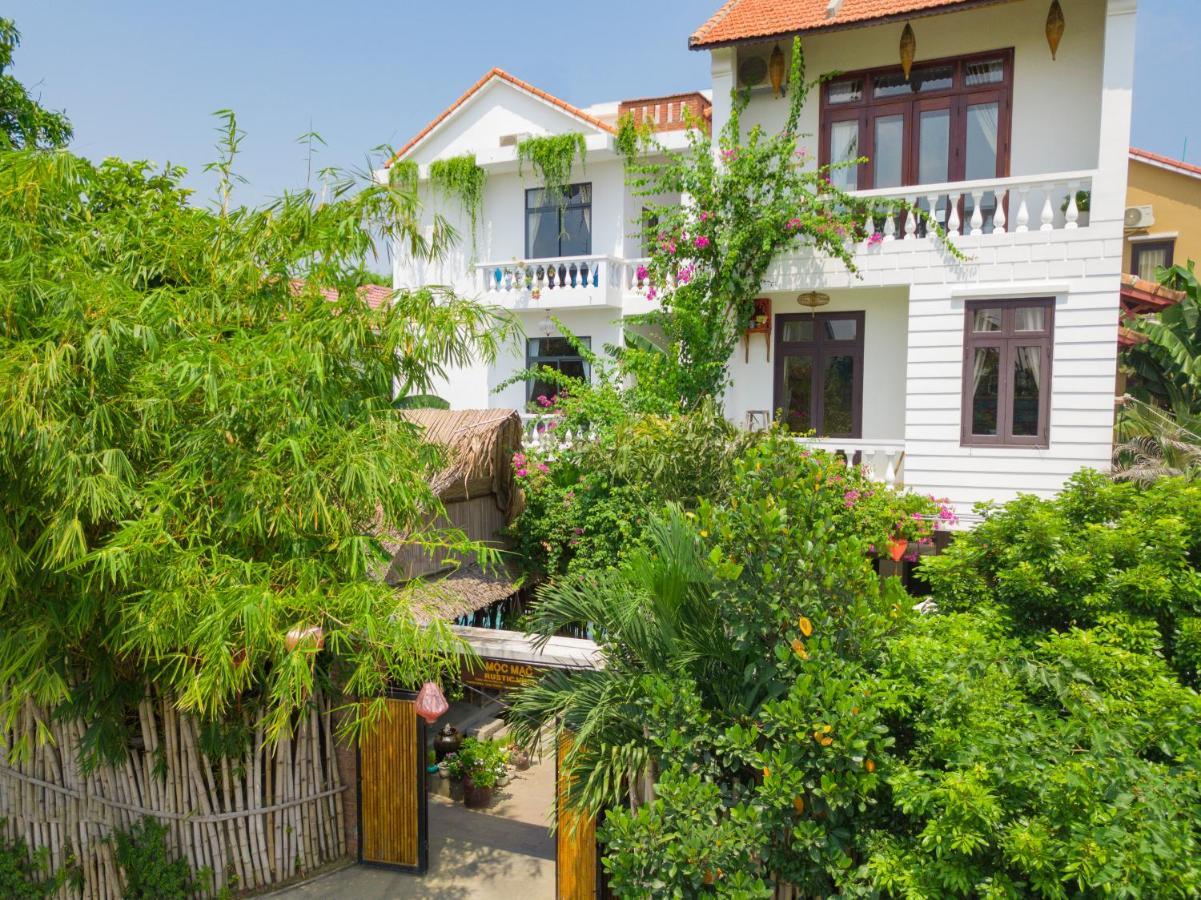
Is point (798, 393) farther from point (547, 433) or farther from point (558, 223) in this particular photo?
point (558, 223)

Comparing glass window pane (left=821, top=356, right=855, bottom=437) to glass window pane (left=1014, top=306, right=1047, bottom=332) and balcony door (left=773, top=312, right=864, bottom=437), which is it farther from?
glass window pane (left=1014, top=306, right=1047, bottom=332)

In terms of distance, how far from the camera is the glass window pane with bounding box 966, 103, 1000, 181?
37.9ft

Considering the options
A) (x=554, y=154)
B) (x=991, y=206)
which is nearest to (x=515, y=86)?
(x=554, y=154)

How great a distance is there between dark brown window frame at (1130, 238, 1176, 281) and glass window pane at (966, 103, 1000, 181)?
8144 millimetres

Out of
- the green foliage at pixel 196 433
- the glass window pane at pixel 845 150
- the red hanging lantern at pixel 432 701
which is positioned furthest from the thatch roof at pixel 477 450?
the glass window pane at pixel 845 150

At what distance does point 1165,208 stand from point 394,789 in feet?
60.9

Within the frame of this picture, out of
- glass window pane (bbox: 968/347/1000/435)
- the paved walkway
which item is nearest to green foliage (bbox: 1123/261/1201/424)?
glass window pane (bbox: 968/347/1000/435)

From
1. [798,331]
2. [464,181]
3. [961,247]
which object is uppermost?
[464,181]

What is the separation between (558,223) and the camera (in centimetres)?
1628

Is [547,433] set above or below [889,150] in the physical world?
below

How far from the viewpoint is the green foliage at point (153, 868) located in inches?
295

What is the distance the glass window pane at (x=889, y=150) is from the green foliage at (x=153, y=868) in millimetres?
11957

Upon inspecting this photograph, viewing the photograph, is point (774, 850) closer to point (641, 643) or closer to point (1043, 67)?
point (641, 643)

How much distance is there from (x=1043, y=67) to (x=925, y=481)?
19.3ft
